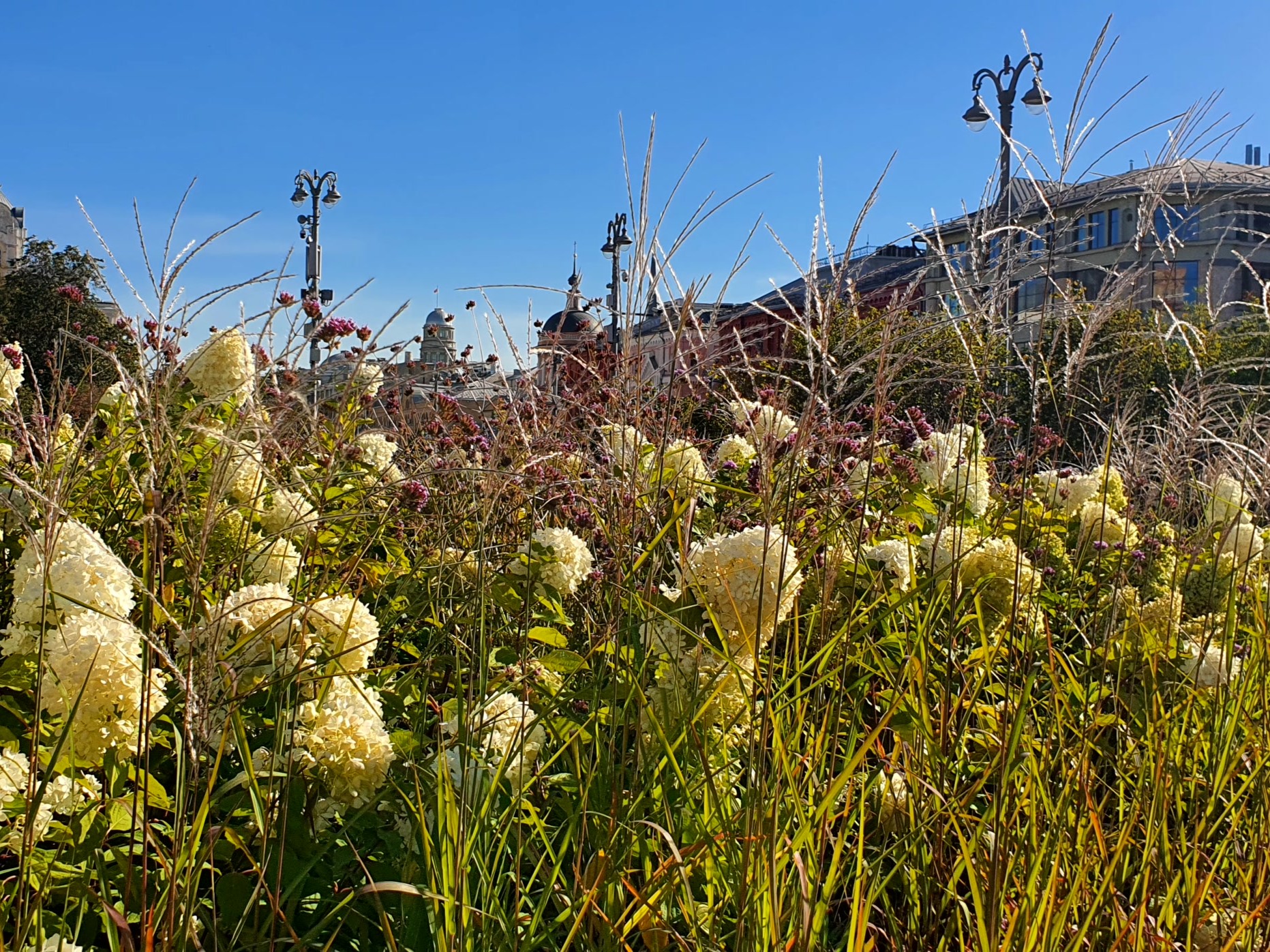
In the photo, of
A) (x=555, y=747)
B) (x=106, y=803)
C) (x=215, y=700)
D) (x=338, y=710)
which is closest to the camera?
(x=215, y=700)

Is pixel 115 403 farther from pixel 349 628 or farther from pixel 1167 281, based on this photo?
pixel 1167 281

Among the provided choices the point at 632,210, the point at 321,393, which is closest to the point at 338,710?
the point at 632,210

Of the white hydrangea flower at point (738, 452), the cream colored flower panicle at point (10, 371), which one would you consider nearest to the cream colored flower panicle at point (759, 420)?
the white hydrangea flower at point (738, 452)

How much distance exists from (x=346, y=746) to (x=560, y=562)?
0.96m

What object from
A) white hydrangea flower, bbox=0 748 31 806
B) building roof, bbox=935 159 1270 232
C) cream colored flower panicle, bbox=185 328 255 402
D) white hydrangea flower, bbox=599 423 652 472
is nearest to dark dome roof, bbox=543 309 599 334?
white hydrangea flower, bbox=599 423 652 472

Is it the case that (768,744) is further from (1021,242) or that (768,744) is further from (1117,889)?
(1021,242)

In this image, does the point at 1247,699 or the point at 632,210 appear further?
the point at 1247,699

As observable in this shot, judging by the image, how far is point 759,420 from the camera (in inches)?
135

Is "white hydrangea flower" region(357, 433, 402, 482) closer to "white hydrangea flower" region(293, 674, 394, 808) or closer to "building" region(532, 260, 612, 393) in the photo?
"building" region(532, 260, 612, 393)

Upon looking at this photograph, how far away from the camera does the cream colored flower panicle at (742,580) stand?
5.57 feet

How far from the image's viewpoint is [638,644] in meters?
1.78

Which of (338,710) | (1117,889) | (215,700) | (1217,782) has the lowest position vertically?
(1117,889)

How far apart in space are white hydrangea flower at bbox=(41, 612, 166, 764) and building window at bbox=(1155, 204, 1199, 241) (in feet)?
6.87

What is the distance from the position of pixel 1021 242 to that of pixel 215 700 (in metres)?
1.80
